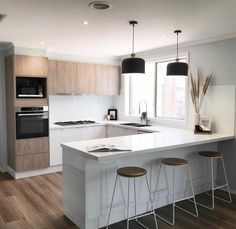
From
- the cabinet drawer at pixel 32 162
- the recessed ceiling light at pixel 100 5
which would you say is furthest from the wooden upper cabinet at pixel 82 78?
the recessed ceiling light at pixel 100 5

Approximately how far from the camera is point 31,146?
475 cm

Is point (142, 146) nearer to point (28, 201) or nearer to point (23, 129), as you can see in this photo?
point (28, 201)

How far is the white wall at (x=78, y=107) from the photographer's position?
5625mm

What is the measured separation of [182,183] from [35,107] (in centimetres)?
293

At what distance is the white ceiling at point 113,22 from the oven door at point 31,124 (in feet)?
4.12

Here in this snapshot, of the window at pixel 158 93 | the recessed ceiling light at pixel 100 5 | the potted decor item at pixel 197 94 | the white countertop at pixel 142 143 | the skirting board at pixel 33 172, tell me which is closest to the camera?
the recessed ceiling light at pixel 100 5

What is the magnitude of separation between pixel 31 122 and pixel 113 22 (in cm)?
256

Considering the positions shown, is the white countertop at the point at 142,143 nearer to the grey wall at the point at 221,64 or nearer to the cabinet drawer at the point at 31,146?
the grey wall at the point at 221,64

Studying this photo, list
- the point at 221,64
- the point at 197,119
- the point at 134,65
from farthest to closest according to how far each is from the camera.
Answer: the point at 197,119, the point at 221,64, the point at 134,65

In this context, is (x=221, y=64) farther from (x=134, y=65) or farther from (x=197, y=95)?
(x=134, y=65)

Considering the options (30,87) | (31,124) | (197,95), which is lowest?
(31,124)

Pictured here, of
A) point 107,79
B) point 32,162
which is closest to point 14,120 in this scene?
→ point 32,162

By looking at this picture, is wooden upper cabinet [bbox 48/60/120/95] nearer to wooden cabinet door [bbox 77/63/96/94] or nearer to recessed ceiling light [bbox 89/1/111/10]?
wooden cabinet door [bbox 77/63/96/94]

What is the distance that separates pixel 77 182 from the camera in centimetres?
293
